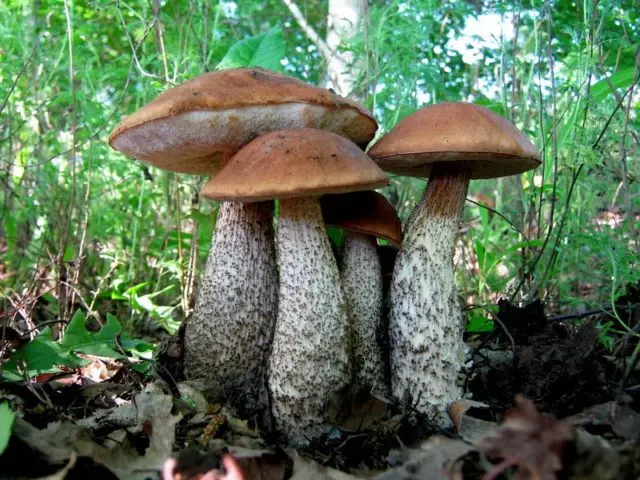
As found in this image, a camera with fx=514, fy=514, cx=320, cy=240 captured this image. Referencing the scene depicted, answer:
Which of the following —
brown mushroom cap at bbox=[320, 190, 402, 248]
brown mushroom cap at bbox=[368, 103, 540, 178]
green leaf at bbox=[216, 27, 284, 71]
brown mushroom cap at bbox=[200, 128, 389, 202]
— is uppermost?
green leaf at bbox=[216, 27, 284, 71]

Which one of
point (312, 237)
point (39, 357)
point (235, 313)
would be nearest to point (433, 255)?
point (312, 237)

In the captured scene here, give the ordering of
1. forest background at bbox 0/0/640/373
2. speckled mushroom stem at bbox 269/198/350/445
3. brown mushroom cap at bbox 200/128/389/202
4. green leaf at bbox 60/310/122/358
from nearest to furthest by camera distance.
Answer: brown mushroom cap at bbox 200/128/389/202 → speckled mushroom stem at bbox 269/198/350/445 → green leaf at bbox 60/310/122/358 → forest background at bbox 0/0/640/373

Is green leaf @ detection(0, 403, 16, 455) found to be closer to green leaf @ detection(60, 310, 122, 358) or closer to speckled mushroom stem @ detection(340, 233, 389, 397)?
green leaf @ detection(60, 310, 122, 358)

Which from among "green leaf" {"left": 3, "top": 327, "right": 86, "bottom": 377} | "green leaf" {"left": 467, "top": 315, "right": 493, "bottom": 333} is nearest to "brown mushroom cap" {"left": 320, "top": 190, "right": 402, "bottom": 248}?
"green leaf" {"left": 467, "top": 315, "right": 493, "bottom": 333}

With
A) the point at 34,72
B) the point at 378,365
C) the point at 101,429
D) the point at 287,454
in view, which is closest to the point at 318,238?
the point at 378,365

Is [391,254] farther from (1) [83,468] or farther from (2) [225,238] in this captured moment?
(1) [83,468]

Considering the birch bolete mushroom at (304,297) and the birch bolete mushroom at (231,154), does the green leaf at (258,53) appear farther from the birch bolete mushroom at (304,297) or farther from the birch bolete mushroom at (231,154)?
the birch bolete mushroom at (304,297)

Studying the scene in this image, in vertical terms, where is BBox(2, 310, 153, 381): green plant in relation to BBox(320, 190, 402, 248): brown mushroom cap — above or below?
below

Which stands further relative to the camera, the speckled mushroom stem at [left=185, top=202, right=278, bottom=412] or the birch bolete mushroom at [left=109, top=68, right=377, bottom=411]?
the speckled mushroom stem at [left=185, top=202, right=278, bottom=412]
